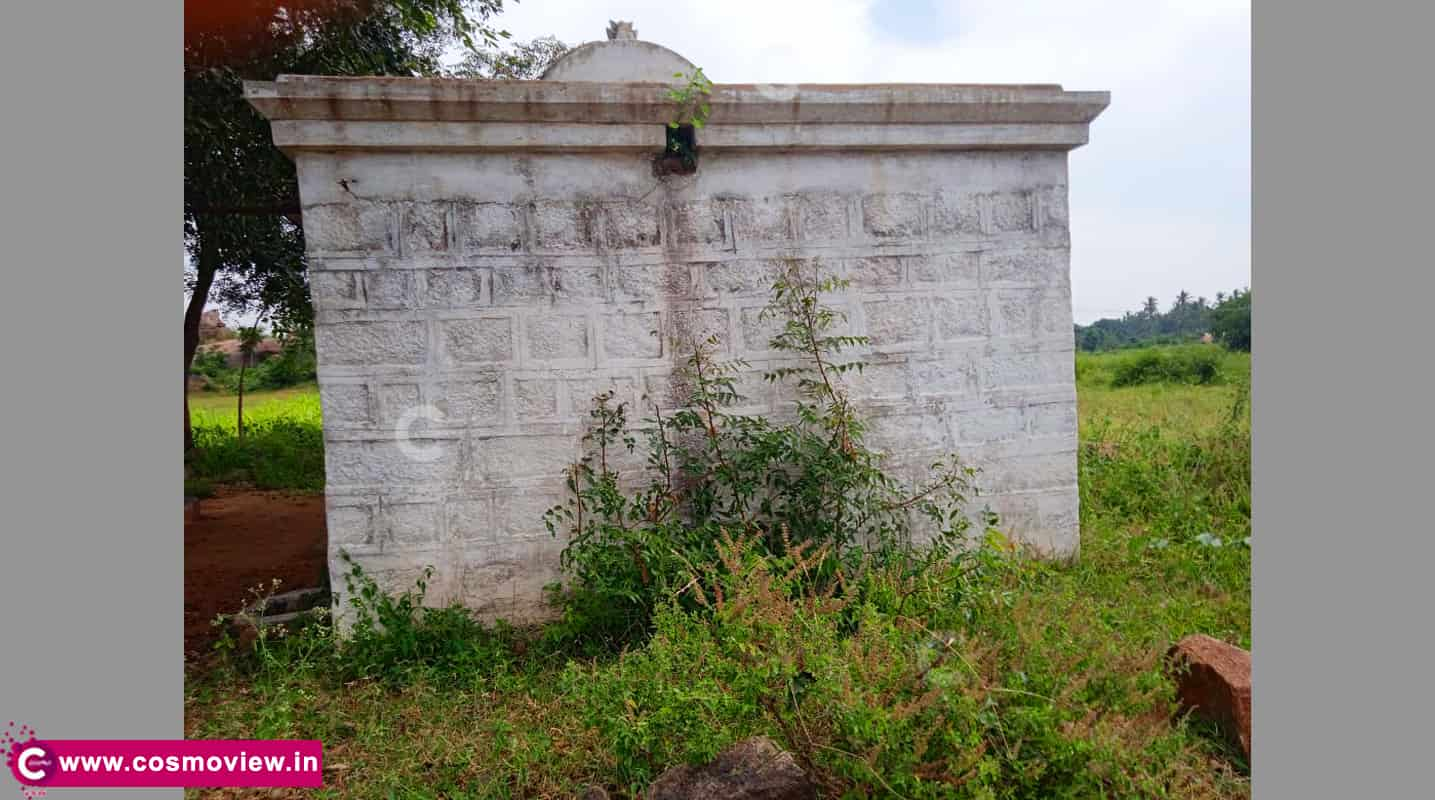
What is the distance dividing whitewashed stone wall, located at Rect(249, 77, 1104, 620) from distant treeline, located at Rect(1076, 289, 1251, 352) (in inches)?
463

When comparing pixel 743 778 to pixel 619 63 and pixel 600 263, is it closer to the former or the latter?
pixel 600 263

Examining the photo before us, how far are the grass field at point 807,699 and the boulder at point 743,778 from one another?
0.06 meters

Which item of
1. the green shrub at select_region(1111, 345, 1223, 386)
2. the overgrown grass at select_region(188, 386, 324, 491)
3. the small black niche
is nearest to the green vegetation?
the overgrown grass at select_region(188, 386, 324, 491)

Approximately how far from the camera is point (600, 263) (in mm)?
3742

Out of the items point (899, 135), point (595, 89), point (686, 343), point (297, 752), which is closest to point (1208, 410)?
point (899, 135)

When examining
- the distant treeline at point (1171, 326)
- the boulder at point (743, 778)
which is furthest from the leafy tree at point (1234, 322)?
the boulder at point (743, 778)

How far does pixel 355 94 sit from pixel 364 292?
85cm

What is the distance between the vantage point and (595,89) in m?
3.58

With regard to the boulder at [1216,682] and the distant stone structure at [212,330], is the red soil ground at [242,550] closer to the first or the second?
the boulder at [1216,682]

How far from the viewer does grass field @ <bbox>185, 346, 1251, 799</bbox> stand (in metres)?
2.32

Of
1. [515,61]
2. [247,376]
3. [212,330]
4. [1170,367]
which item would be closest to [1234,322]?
[1170,367]

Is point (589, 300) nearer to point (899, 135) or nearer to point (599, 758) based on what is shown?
point (899, 135)

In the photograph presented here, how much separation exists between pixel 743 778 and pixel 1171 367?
41.1ft

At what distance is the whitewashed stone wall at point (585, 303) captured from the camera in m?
3.59
